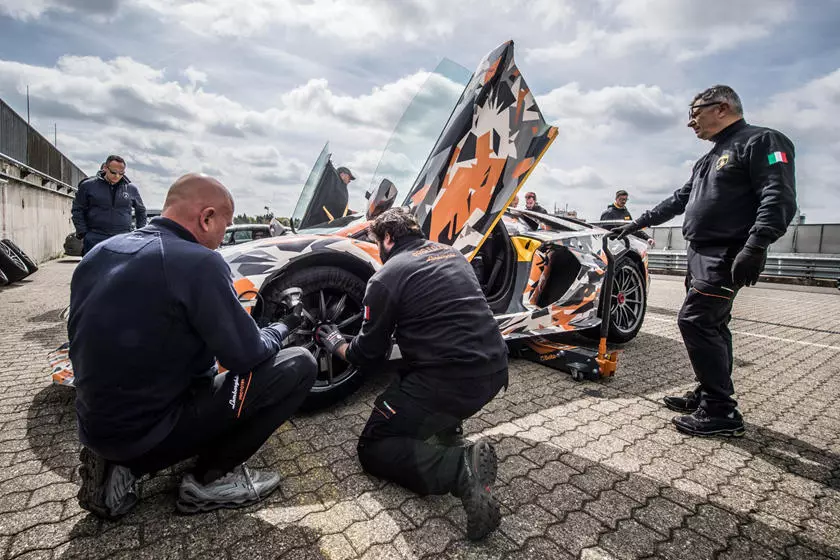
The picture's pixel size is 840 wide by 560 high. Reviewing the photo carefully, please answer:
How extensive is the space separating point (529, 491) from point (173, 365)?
156 centimetres

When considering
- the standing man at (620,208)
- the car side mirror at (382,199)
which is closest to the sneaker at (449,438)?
the car side mirror at (382,199)

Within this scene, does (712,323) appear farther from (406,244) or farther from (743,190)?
(406,244)

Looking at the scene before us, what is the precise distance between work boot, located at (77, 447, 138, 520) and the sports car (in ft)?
2.98

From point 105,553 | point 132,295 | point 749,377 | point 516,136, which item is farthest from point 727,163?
point 105,553

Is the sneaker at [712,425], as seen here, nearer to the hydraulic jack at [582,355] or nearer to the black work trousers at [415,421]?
the hydraulic jack at [582,355]

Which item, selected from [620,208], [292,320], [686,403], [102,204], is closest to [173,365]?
[292,320]

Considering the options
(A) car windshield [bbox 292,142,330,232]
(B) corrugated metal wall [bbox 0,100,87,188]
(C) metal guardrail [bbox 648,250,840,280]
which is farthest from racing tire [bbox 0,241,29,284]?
(C) metal guardrail [bbox 648,250,840,280]

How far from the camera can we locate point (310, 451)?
2.27 metres

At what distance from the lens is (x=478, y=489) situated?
170 centimetres

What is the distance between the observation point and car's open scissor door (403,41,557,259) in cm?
313

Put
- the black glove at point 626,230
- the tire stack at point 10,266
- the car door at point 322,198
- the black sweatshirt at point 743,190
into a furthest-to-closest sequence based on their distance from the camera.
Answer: the tire stack at point 10,266, the car door at point 322,198, the black glove at point 626,230, the black sweatshirt at point 743,190

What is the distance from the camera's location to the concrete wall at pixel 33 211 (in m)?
11.1

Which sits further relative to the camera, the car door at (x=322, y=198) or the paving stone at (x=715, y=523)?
the car door at (x=322, y=198)

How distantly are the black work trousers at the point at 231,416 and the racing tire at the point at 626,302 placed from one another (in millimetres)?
3509
